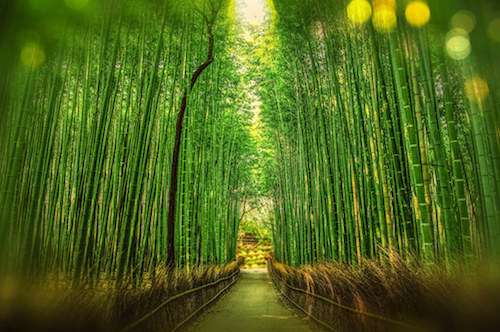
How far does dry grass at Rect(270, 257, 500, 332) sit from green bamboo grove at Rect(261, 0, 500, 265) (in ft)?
0.60

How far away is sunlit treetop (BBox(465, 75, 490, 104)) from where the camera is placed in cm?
204

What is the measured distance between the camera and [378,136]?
3223mm

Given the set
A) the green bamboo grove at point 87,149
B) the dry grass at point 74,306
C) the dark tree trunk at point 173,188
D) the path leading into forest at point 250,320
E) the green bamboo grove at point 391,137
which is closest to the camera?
the dry grass at point 74,306

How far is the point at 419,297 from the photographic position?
6.63 ft

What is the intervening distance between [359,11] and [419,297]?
8.04 ft

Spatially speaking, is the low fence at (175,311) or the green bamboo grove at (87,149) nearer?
the green bamboo grove at (87,149)

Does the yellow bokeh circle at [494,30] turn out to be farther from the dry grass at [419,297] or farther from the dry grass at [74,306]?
the dry grass at [74,306]

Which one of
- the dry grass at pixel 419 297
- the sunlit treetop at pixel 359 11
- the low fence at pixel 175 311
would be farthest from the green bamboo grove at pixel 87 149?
the dry grass at pixel 419 297

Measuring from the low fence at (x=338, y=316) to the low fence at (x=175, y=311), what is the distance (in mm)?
1510

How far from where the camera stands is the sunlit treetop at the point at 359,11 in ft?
10.7

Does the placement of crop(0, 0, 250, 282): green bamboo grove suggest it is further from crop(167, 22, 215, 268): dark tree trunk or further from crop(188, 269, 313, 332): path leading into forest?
crop(188, 269, 313, 332): path leading into forest

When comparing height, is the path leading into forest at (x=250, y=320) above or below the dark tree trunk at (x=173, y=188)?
below

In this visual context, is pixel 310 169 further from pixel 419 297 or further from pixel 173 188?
pixel 419 297

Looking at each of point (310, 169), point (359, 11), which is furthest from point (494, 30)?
point (310, 169)
